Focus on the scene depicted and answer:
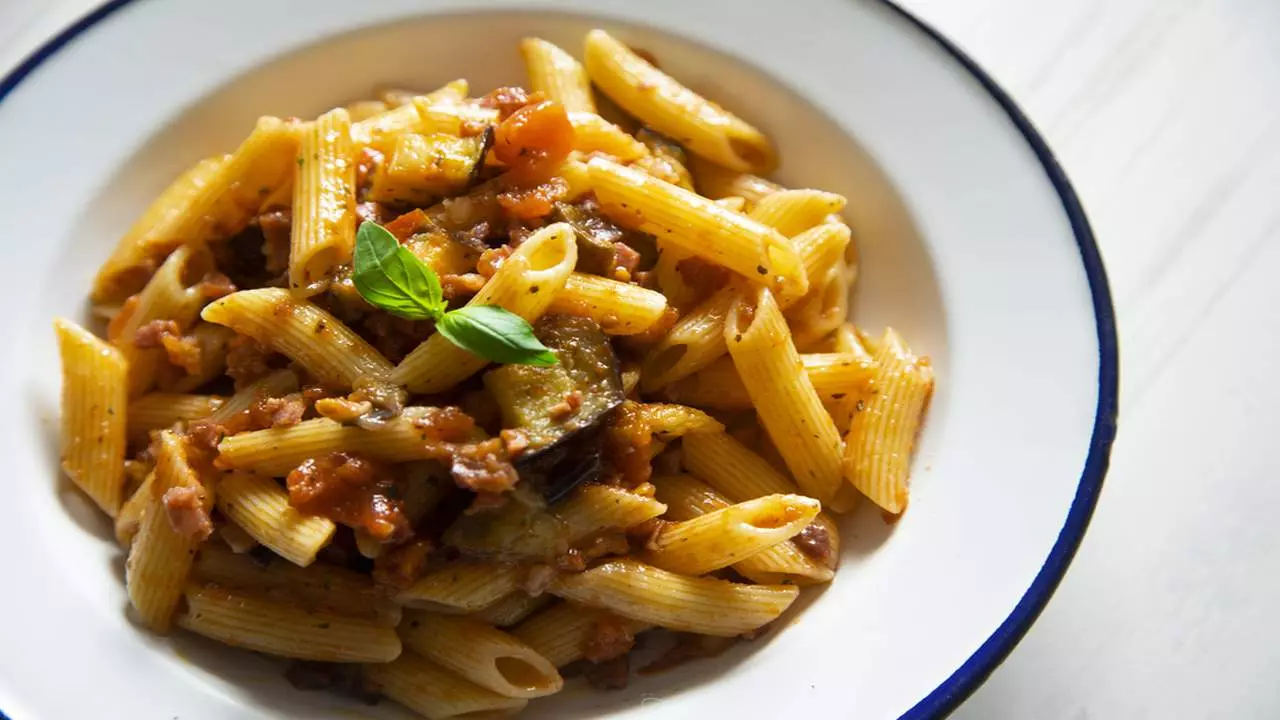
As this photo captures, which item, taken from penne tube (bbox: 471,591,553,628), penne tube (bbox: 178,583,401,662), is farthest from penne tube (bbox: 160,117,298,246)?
penne tube (bbox: 471,591,553,628)

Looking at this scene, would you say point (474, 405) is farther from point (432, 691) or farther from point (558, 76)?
point (558, 76)

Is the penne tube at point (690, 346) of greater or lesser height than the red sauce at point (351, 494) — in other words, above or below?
above

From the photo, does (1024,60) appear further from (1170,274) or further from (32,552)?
(32,552)

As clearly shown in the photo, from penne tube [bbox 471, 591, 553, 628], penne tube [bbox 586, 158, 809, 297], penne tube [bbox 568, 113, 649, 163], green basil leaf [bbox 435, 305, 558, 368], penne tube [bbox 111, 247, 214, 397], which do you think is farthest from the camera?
penne tube [bbox 568, 113, 649, 163]

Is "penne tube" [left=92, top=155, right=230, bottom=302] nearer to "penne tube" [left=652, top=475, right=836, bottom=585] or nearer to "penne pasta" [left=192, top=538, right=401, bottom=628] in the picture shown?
"penne pasta" [left=192, top=538, right=401, bottom=628]

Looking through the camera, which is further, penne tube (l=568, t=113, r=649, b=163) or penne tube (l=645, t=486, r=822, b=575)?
penne tube (l=568, t=113, r=649, b=163)

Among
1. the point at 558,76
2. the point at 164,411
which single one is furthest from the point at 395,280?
the point at 558,76

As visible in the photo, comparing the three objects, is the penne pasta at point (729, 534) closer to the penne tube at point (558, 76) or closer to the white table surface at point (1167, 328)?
the white table surface at point (1167, 328)

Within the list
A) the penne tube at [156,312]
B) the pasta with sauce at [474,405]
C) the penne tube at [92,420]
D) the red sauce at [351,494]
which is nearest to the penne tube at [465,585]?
the pasta with sauce at [474,405]
